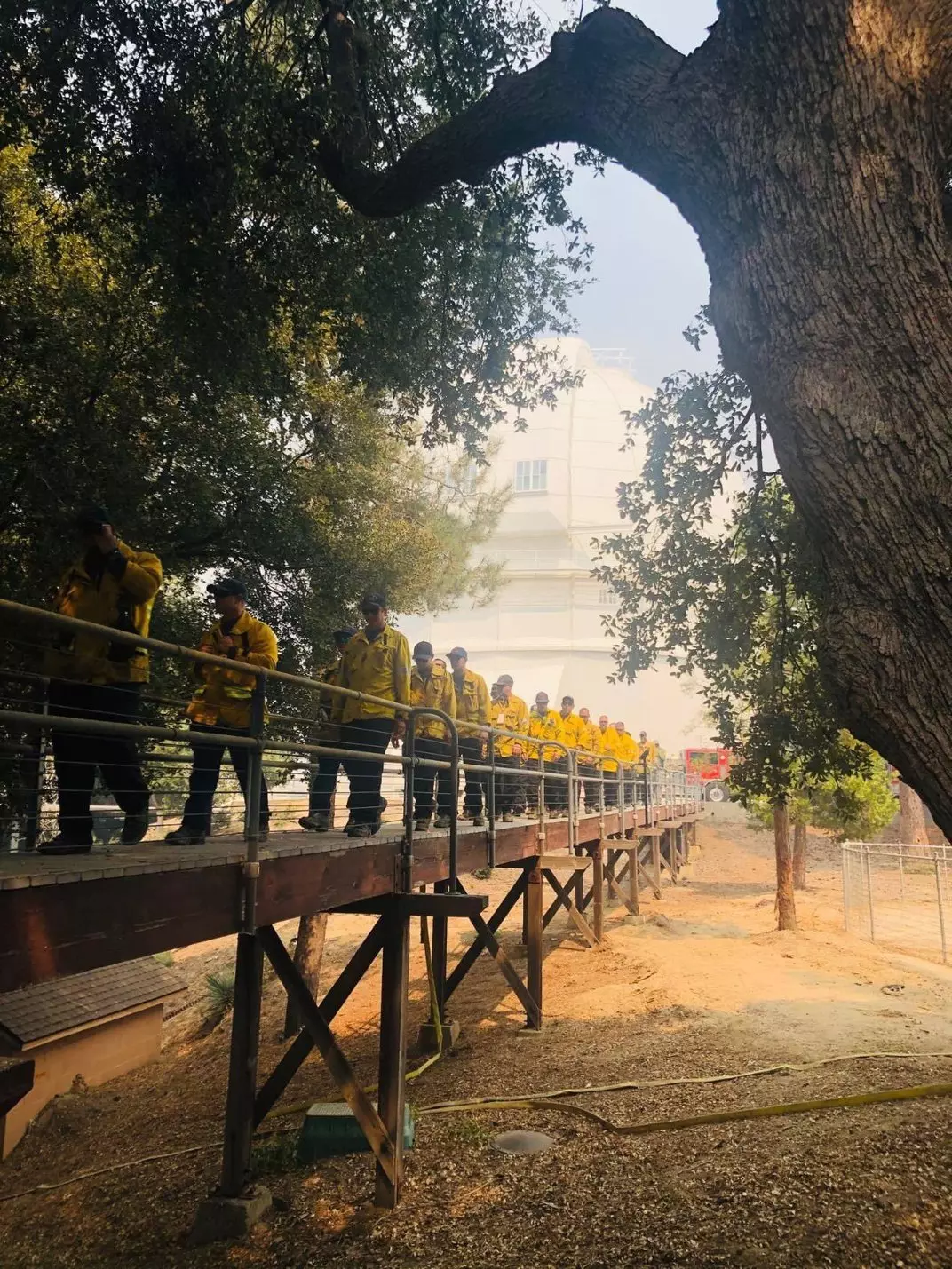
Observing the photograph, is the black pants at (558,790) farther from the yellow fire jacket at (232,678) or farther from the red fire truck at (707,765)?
the red fire truck at (707,765)

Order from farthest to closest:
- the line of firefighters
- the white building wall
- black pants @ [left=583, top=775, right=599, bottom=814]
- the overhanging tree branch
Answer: the white building wall, black pants @ [left=583, top=775, right=599, bottom=814], the overhanging tree branch, the line of firefighters

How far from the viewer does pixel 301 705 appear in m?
11.0

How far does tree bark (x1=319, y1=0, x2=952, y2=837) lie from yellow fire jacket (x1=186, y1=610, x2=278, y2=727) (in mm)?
3090

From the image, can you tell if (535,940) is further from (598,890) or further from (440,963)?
(598,890)

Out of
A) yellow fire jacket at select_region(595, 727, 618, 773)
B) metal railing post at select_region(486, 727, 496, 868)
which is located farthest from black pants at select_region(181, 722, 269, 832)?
yellow fire jacket at select_region(595, 727, 618, 773)

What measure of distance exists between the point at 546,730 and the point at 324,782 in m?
8.41

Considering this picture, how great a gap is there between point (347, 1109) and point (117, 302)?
7.62 meters

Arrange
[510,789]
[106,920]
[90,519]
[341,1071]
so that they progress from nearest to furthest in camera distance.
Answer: [106,920] → [90,519] → [341,1071] → [510,789]

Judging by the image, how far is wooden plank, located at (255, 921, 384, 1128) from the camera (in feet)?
20.9

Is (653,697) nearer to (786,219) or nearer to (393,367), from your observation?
(393,367)

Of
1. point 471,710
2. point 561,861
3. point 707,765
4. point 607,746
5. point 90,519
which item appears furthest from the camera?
point 707,765

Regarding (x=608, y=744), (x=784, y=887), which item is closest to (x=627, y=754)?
(x=608, y=744)

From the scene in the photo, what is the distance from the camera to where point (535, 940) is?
1048 centimetres

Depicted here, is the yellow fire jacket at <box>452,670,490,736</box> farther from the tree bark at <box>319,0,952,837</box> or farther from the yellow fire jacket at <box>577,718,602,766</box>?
the tree bark at <box>319,0,952,837</box>
